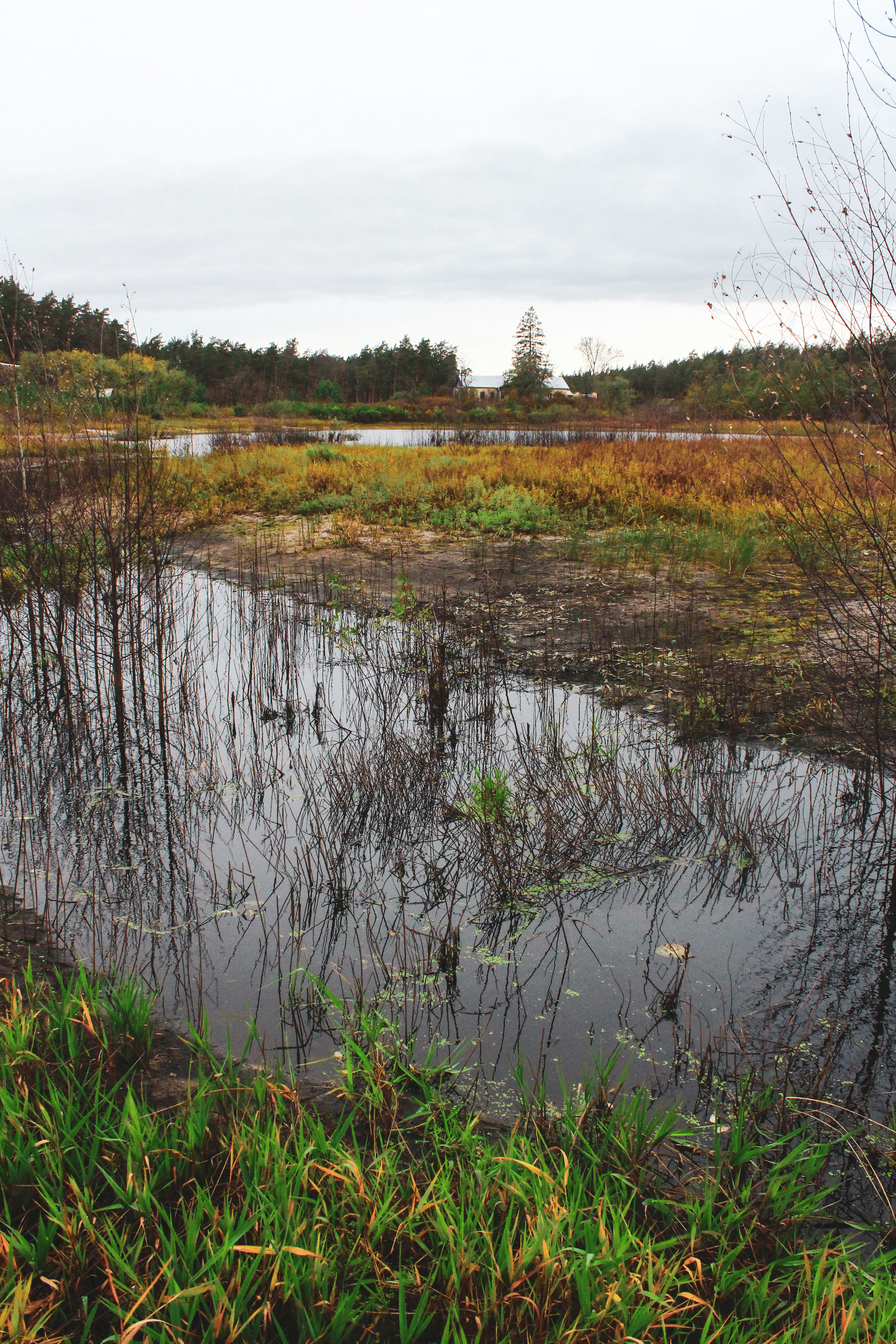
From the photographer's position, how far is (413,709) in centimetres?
639

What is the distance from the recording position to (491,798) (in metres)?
4.61

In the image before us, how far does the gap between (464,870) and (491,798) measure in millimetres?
630

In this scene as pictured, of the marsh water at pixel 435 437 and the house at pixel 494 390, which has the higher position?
the house at pixel 494 390

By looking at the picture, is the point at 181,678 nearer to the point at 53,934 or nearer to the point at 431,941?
the point at 53,934

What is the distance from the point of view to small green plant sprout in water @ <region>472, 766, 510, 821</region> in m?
4.47

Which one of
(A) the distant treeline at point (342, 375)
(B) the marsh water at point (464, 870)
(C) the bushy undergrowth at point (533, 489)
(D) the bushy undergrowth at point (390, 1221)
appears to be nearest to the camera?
(D) the bushy undergrowth at point (390, 1221)

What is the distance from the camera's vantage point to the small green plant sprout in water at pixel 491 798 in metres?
4.47

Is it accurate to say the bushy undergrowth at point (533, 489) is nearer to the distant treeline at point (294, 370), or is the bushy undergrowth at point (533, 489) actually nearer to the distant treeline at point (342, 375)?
the distant treeline at point (342, 375)

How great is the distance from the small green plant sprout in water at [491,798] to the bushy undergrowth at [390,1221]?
1952mm

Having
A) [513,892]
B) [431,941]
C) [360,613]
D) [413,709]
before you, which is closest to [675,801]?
[513,892]

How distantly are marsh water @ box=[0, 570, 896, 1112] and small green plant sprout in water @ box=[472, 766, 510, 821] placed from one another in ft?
0.08

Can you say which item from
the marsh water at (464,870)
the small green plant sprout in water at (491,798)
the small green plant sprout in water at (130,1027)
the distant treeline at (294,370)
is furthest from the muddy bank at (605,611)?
the distant treeline at (294,370)

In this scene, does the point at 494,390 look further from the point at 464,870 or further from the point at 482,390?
the point at 464,870

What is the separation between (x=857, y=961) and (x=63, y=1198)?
300cm
